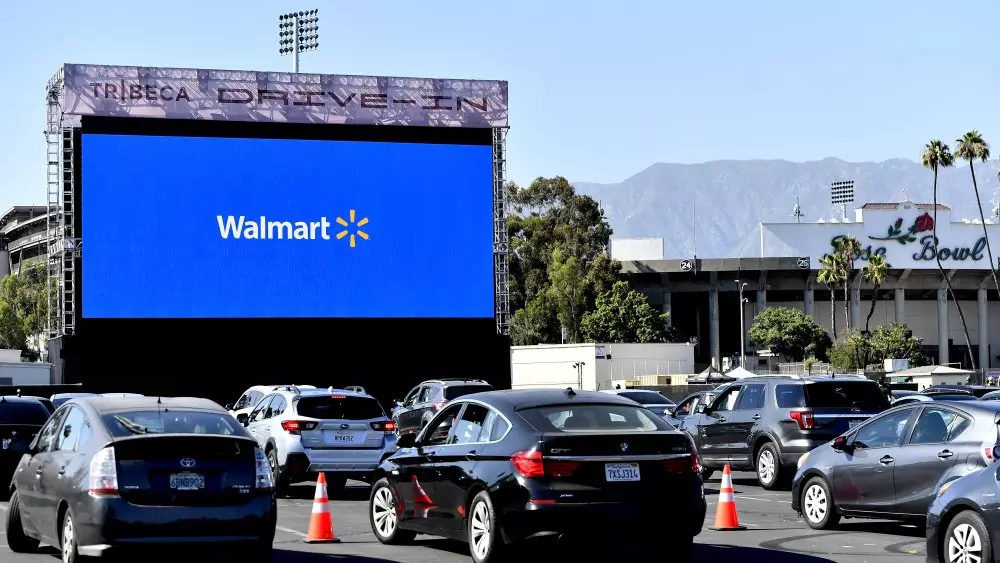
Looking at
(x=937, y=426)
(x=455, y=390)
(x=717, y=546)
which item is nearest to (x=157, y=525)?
(x=717, y=546)

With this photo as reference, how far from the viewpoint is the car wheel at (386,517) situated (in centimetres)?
1400

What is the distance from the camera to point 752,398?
21.7 metres

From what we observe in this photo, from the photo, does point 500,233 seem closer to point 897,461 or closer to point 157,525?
point 897,461

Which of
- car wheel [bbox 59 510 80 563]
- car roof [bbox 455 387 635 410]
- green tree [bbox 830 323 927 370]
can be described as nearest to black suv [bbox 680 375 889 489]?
car roof [bbox 455 387 635 410]

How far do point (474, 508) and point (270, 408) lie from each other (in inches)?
378

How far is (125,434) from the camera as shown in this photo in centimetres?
1131

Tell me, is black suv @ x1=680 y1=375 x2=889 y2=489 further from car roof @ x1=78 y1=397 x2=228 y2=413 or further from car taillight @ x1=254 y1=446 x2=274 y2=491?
car taillight @ x1=254 y1=446 x2=274 y2=491

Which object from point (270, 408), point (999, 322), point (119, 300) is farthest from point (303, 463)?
point (999, 322)

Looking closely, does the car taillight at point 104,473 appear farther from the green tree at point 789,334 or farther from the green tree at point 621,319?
the green tree at point 789,334

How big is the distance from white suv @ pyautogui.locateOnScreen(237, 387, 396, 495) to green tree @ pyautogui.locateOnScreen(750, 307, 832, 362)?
8455 cm

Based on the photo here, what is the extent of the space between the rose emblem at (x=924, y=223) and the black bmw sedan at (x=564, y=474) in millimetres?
97395

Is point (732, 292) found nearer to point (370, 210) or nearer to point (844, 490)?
point (370, 210)

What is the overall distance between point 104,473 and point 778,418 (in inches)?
472

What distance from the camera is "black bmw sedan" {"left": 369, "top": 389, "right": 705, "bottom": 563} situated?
1160cm
